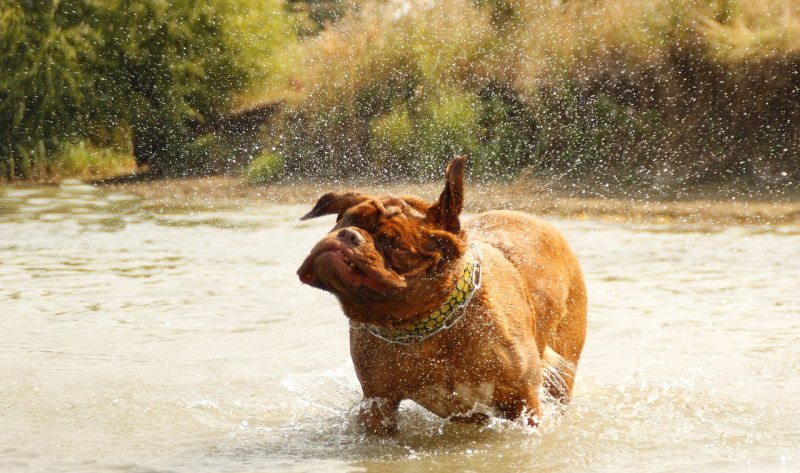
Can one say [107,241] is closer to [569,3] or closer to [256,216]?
[256,216]

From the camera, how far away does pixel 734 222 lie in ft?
38.2

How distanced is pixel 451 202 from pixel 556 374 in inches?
53.8

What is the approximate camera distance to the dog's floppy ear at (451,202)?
151 inches

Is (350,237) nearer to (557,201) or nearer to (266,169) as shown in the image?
(557,201)

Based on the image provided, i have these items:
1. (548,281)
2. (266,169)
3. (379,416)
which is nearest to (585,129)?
(266,169)

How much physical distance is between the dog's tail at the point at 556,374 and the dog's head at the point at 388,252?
1.11 m

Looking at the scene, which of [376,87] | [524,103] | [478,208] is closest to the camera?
[478,208]

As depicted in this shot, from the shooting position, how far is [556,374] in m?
4.92

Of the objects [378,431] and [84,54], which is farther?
[84,54]

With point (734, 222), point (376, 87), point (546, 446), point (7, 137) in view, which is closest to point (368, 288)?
point (546, 446)

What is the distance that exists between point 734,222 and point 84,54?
13.6 m

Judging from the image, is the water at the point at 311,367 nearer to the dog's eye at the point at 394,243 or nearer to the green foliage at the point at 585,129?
the dog's eye at the point at 394,243

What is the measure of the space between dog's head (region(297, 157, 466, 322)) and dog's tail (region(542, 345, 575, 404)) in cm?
111

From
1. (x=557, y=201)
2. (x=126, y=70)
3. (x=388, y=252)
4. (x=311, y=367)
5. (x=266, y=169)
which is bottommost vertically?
(x=311, y=367)
